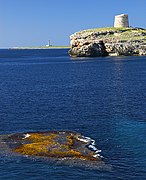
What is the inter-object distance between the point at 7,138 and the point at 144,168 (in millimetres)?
21622

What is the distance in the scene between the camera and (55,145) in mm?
46406

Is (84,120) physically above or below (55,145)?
above

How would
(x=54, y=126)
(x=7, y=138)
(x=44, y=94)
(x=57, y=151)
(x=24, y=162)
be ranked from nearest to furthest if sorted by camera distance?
(x=24, y=162), (x=57, y=151), (x=7, y=138), (x=54, y=126), (x=44, y=94)

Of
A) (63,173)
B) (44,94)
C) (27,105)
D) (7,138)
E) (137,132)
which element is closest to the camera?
(63,173)

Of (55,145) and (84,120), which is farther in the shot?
(84,120)

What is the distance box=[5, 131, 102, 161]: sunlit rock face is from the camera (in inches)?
1687

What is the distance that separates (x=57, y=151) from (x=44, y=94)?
151ft

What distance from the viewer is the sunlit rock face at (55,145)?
141 ft

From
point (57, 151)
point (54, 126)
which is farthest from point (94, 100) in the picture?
point (57, 151)

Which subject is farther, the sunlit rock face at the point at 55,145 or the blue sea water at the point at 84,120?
the sunlit rock face at the point at 55,145

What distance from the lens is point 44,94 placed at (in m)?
89.0

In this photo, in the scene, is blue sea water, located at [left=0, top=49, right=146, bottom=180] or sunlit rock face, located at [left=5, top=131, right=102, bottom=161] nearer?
blue sea water, located at [left=0, top=49, right=146, bottom=180]

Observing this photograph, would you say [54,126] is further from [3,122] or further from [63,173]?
[63,173]

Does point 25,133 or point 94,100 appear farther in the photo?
point 94,100
